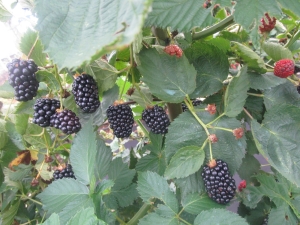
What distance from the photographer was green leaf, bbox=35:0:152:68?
0.23m

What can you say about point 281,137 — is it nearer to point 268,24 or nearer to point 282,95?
point 282,95

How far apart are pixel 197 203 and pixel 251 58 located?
1.04 ft

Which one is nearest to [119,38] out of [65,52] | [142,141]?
[65,52]

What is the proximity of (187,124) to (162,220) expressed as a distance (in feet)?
0.66

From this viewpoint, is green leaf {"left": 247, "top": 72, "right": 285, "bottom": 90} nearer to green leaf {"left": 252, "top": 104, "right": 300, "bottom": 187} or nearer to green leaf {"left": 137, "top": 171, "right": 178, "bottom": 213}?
green leaf {"left": 252, "top": 104, "right": 300, "bottom": 187}

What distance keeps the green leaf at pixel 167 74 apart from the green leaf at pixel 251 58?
0.34 feet

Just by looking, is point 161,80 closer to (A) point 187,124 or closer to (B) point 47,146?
(A) point 187,124

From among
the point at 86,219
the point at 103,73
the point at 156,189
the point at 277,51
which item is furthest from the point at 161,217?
the point at 277,51

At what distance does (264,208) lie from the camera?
1075mm

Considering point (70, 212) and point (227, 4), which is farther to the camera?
point (70, 212)

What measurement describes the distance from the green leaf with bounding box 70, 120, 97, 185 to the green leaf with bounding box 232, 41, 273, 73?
1.13ft

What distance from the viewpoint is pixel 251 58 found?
60 centimetres

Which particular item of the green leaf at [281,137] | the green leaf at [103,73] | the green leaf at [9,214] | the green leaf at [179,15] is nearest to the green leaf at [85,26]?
the green leaf at [179,15]

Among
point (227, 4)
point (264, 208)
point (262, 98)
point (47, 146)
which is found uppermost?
point (227, 4)
